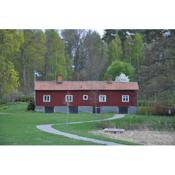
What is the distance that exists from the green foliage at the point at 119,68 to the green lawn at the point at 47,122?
33.2 inches

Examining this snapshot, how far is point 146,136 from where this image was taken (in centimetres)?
1008

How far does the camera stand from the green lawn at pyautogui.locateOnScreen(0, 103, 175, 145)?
387 inches

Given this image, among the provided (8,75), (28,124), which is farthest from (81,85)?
(8,75)

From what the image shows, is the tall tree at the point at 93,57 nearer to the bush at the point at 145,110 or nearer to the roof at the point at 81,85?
the roof at the point at 81,85

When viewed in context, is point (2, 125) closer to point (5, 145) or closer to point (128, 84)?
point (5, 145)

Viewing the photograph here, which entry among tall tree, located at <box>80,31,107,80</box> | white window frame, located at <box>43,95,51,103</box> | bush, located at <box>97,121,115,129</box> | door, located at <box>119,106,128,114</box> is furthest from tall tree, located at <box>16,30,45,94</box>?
door, located at <box>119,106,128,114</box>

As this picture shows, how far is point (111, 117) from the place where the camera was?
10.4m

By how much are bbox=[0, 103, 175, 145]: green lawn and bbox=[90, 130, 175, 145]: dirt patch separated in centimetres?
12

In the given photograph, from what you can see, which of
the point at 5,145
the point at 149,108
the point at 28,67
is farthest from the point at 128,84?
the point at 5,145

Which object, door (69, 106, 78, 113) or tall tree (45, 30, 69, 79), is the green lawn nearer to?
door (69, 106, 78, 113)

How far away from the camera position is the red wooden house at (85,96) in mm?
10352

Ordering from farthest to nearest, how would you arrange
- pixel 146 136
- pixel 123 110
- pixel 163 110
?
pixel 123 110 → pixel 163 110 → pixel 146 136

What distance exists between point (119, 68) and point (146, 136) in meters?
1.50

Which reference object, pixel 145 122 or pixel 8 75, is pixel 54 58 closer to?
pixel 8 75
